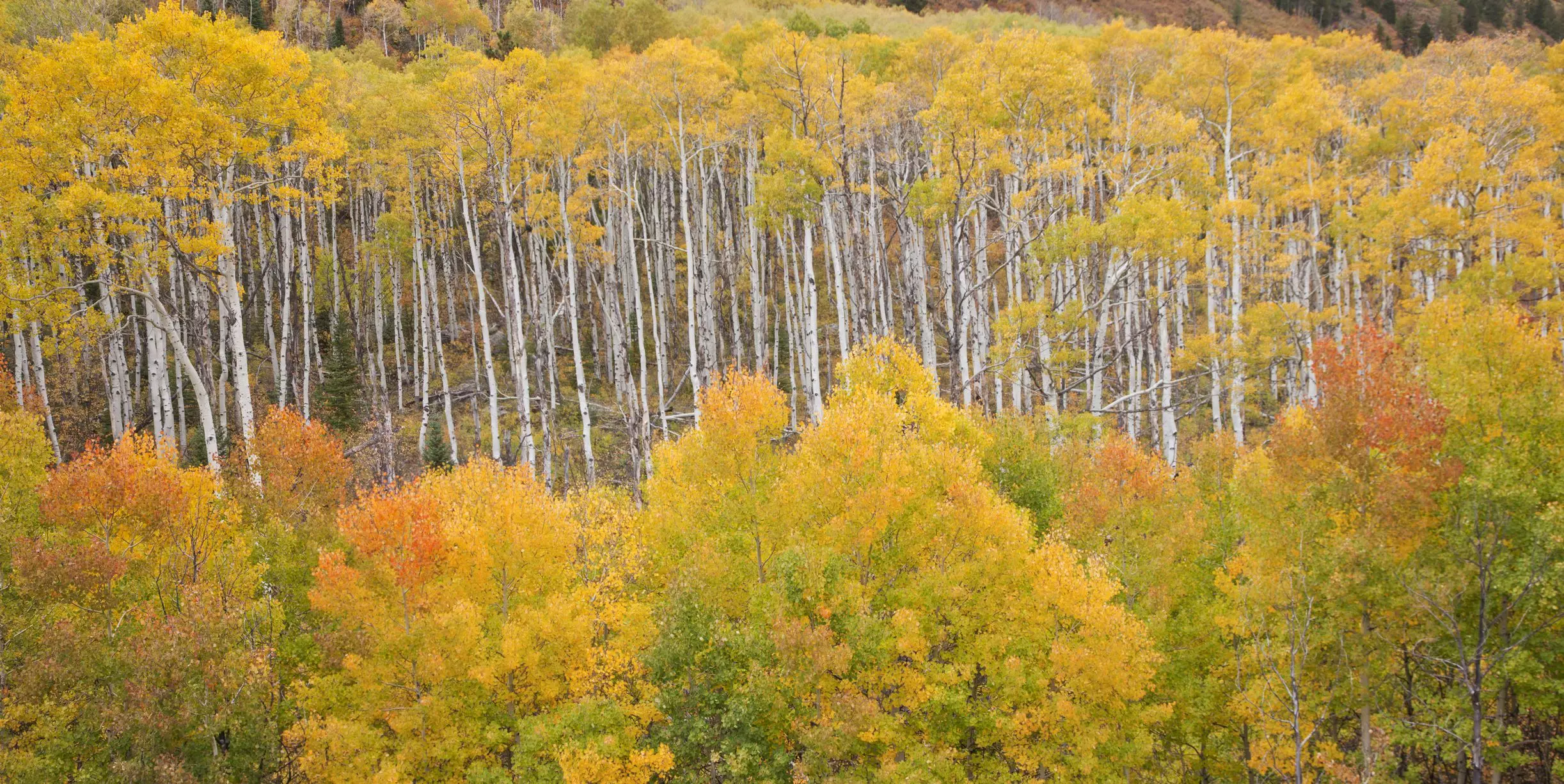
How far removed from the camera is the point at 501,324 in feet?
131

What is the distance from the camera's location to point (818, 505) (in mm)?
19875

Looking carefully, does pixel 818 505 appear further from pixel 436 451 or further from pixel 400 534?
pixel 436 451

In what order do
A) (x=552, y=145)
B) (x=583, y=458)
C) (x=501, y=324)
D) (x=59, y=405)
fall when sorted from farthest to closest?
(x=501, y=324), (x=583, y=458), (x=59, y=405), (x=552, y=145)

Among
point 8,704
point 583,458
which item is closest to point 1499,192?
point 583,458

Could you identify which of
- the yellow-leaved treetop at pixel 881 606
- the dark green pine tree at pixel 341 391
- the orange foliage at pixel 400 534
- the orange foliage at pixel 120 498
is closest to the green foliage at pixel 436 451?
the dark green pine tree at pixel 341 391

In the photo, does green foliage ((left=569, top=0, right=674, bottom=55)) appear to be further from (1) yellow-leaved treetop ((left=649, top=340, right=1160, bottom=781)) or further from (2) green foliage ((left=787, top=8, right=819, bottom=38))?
(1) yellow-leaved treetop ((left=649, top=340, right=1160, bottom=781))

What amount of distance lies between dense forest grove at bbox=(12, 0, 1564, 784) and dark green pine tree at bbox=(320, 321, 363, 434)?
3.45 m

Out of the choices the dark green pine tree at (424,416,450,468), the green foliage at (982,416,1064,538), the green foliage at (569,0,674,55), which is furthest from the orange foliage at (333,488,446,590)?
the green foliage at (569,0,674,55)

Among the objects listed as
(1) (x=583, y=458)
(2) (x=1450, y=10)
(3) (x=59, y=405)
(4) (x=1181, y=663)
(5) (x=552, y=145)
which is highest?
(2) (x=1450, y=10)

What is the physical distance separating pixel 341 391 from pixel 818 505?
70.0ft

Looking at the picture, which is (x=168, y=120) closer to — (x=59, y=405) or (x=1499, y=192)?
(x=59, y=405)

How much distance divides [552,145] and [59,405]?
1958 centimetres

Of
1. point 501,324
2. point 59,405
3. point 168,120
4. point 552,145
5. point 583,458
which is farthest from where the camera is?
point 501,324

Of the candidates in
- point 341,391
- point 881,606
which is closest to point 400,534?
point 881,606
